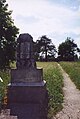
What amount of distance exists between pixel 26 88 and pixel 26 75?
553mm

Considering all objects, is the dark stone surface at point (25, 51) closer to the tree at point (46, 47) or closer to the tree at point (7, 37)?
the tree at point (7, 37)

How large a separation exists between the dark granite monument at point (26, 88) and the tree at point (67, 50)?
294 feet

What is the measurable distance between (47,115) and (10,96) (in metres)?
1.57

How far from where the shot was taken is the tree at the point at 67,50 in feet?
339

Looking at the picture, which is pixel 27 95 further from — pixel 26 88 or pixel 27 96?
pixel 26 88

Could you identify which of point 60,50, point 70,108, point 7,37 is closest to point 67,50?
point 60,50

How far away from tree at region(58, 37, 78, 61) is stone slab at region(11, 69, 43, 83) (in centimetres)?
8968

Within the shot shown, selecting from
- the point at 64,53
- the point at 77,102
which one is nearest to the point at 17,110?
the point at 77,102

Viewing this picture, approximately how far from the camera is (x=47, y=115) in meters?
11.0

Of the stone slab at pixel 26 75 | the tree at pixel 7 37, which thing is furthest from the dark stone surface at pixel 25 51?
the tree at pixel 7 37

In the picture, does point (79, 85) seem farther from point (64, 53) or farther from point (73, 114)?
point (64, 53)

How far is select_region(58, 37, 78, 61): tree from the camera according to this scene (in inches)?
4063

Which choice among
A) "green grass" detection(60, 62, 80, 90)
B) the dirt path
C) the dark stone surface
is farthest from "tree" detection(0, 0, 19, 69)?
the dark stone surface

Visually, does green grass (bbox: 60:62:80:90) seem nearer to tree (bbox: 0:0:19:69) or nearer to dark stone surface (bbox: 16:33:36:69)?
tree (bbox: 0:0:19:69)
